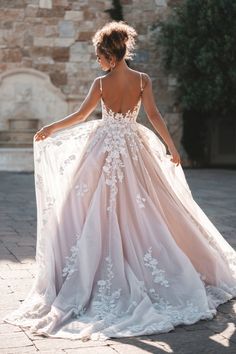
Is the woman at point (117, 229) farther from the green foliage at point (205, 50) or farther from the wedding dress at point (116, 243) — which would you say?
the green foliage at point (205, 50)

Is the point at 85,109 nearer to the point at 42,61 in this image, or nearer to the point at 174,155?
the point at 174,155

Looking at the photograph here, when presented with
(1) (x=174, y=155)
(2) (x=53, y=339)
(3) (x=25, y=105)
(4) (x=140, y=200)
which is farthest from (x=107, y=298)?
(3) (x=25, y=105)

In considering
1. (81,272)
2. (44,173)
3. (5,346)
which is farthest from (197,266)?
(5,346)

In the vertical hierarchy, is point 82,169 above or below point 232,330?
above

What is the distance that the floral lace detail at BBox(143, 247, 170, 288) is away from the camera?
2.96 meters

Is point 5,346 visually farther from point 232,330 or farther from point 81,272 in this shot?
point 232,330

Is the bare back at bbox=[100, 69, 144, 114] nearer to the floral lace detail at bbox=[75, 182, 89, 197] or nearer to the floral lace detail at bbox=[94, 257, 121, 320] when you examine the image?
the floral lace detail at bbox=[75, 182, 89, 197]

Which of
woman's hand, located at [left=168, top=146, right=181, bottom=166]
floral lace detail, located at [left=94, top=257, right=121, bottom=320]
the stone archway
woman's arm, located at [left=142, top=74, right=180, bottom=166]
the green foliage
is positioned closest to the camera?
floral lace detail, located at [left=94, top=257, right=121, bottom=320]

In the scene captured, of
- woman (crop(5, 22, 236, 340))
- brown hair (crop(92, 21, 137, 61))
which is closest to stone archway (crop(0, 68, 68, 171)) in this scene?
woman (crop(5, 22, 236, 340))

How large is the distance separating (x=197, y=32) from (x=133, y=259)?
27.0 feet

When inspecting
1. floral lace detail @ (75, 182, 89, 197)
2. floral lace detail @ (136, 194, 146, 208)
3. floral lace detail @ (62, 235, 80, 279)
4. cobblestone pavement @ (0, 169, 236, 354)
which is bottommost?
cobblestone pavement @ (0, 169, 236, 354)

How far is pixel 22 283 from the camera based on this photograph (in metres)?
3.50

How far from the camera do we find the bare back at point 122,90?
10.3 feet

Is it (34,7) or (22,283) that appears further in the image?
(34,7)
